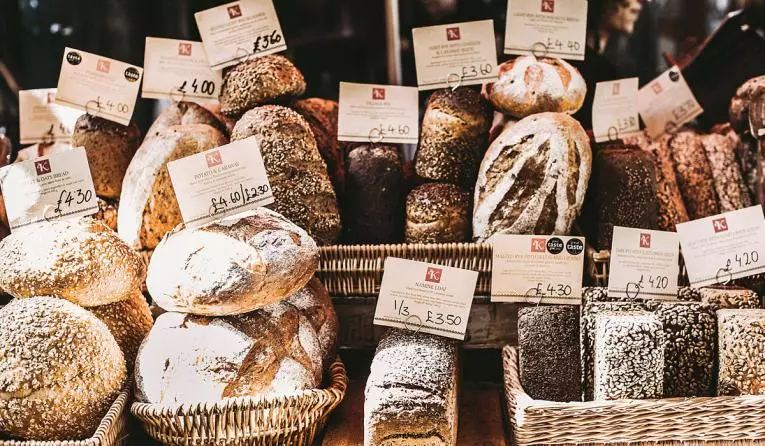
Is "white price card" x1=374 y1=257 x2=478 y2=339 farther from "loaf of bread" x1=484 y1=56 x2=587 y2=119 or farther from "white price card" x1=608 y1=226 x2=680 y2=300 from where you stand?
"loaf of bread" x1=484 y1=56 x2=587 y2=119

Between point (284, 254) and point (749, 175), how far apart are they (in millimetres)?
1478

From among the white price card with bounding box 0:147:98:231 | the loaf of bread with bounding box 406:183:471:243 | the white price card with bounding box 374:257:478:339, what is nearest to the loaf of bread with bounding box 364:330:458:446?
the white price card with bounding box 374:257:478:339

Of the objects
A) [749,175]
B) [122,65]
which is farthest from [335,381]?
[749,175]

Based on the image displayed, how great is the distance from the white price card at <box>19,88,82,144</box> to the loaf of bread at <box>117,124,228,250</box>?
0.49 metres

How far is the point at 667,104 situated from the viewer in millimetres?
2551

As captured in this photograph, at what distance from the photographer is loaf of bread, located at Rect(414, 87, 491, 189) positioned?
2297 mm

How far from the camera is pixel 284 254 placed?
1.86m

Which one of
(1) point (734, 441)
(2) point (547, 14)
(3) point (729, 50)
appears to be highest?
(2) point (547, 14)

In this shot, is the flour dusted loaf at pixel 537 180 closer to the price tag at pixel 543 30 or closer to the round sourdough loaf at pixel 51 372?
the price tag at pixel 543 30

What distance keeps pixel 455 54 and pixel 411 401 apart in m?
1.13

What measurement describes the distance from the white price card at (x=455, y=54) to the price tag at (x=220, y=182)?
0.65 metres

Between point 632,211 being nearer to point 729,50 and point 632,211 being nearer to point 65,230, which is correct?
point 729,50

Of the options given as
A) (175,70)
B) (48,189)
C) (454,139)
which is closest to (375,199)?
(454,139)

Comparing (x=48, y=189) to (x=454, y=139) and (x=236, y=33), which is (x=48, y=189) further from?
(x=454, y=139)
